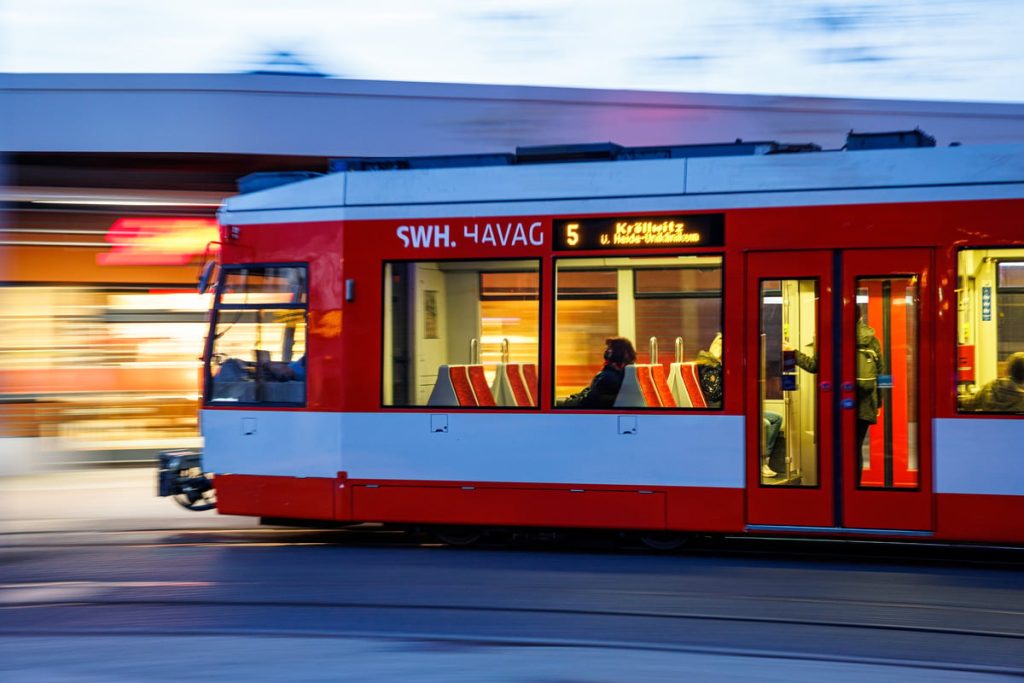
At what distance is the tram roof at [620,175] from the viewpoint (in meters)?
7.20

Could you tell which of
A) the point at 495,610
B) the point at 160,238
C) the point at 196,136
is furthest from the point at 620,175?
the point at 160,238

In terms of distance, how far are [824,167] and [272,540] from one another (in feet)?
16.7

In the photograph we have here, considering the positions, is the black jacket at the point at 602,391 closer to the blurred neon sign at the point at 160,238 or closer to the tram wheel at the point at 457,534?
the tram wheel at the point at 457,534

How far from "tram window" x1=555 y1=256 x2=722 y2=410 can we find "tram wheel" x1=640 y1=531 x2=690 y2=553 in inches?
38.4

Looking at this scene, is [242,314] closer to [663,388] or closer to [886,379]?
[663,388]

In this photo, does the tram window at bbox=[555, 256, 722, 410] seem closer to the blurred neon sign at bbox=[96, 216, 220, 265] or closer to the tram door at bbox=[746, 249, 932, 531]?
the tram door at bbox=[746, 249, 932, 531]

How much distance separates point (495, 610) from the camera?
6.22 meters

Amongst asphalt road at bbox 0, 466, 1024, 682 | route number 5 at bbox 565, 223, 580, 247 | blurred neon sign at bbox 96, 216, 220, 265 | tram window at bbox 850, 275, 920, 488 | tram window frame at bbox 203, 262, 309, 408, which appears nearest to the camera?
asphalt road at bbox 0, 466, 1024, 682

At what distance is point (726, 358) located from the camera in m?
7.53

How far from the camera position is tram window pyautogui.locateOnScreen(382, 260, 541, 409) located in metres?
7.91

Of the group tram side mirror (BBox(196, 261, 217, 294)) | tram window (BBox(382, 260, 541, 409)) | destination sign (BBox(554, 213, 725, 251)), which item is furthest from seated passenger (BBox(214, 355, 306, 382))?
→ destination sign (BBox(554, 213, 725, 251))

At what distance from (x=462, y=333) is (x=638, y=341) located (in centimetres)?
131

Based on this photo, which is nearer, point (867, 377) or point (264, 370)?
point (867, 377)

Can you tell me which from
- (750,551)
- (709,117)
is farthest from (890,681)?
(709,117)
